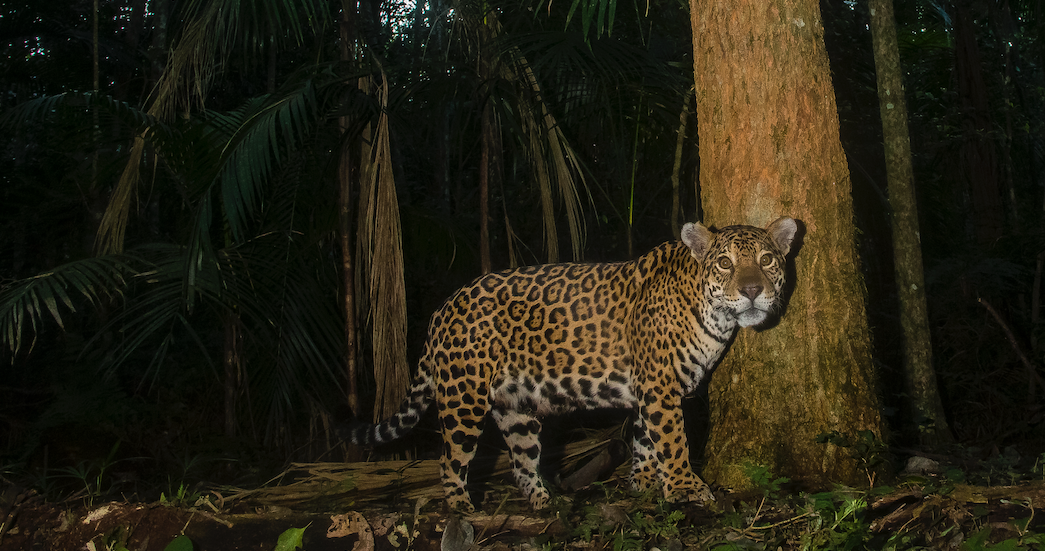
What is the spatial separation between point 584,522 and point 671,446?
819 mm

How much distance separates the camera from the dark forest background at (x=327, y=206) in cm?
536

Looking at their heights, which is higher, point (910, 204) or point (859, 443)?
point (910, 204)

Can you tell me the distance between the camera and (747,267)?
378 centimetres

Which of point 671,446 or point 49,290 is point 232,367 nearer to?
point 49,290

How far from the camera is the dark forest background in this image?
211 inches

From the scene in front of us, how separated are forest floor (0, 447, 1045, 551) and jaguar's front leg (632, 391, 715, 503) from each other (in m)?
0.12

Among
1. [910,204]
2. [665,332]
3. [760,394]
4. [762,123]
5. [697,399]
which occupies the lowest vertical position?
[697,399]

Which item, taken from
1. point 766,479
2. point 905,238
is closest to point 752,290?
point 766,479

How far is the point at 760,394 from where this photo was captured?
3.96m

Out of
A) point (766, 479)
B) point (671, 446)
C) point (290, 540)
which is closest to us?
point (290, 540)

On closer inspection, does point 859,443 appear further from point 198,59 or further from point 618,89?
point 198,59

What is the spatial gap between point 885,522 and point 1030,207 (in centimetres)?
966

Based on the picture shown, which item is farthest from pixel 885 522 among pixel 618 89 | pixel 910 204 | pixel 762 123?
pixel 618 89

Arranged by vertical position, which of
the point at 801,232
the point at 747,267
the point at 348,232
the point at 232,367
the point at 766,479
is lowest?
the point at 766,479
